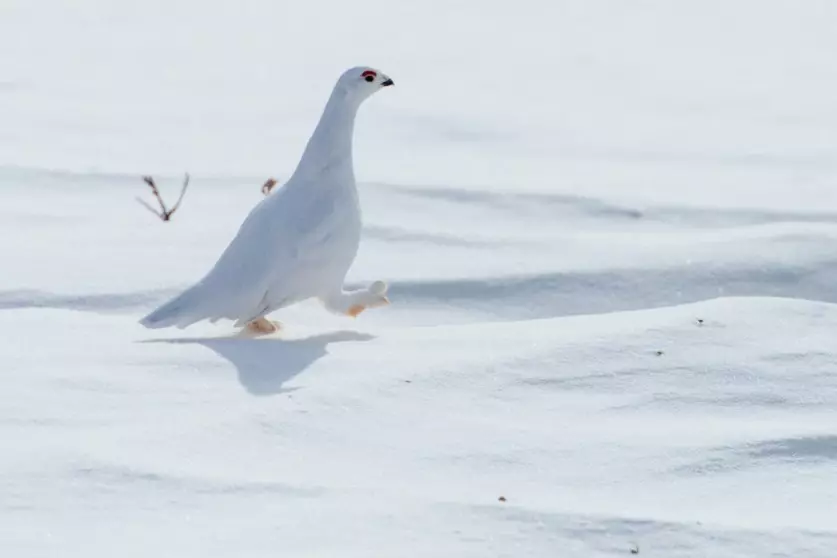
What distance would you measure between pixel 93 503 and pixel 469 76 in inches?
258

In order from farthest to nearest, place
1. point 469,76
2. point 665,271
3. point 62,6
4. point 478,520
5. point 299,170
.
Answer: point 62,6 < point 469,76 < point 665,271 < point 299,170 < point 478,520

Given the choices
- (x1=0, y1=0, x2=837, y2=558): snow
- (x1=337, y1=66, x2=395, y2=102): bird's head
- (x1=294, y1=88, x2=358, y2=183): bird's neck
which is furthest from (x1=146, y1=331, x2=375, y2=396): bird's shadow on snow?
(x1=337, y1=66, x2=395, y2=102): bird's head

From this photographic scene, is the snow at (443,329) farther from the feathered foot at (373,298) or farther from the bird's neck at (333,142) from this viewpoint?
the bird's neck at (333,142)

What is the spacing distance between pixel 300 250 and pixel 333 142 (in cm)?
36

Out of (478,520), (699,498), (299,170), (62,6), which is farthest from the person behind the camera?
(62,6)

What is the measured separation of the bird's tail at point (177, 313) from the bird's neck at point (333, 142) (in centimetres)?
51

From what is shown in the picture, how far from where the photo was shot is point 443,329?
3.72 metres

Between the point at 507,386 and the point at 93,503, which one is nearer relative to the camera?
the point at 93,503

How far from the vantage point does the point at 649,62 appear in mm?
9352

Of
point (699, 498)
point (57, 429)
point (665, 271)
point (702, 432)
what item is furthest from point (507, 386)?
point (665, 271)

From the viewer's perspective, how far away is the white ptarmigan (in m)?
3.55

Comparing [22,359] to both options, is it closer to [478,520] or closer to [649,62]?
[478,520]

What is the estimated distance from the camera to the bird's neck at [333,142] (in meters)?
3.85

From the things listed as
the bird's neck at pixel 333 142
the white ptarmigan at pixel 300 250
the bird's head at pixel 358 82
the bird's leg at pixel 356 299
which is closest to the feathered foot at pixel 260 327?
the white ptarmigan at pixel 300 250
